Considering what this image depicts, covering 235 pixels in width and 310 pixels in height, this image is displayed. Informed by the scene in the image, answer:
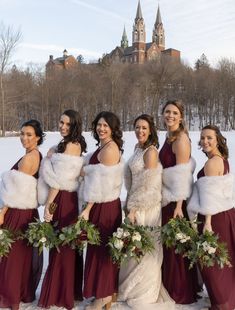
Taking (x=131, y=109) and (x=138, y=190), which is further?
(x=131, y=109)

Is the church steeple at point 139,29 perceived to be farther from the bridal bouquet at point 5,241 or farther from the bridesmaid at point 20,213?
the bridal bouquet at point 5,241

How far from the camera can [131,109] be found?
161ft

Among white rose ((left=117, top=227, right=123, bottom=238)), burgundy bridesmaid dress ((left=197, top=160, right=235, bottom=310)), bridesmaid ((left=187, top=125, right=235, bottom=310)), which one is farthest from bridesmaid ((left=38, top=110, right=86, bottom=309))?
burgundy bridesmaid dress ((left=197, top=160, right=235, bottom=310))

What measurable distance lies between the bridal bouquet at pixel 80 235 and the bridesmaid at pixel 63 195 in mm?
232

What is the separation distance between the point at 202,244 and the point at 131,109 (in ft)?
151

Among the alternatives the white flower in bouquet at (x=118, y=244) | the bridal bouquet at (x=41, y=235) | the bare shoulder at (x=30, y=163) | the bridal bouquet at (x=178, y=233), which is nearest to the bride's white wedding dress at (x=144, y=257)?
Answer: the bridal bouquet at (x=178, y=233)

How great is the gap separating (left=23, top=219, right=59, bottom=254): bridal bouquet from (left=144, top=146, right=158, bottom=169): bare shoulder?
3.72 feet

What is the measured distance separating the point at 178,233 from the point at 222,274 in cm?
65

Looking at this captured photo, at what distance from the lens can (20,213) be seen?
3.84 meters

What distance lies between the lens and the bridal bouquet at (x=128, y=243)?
3.58 m

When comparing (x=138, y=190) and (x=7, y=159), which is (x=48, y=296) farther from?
(x=7, y=159)

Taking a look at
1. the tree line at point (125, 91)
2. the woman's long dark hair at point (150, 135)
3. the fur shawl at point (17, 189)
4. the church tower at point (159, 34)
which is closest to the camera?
the fur shawl at point (17, 189)

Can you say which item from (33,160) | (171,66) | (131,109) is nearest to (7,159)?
(33,160)

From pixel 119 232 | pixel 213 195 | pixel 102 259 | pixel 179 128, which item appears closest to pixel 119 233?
pixel 119 232
